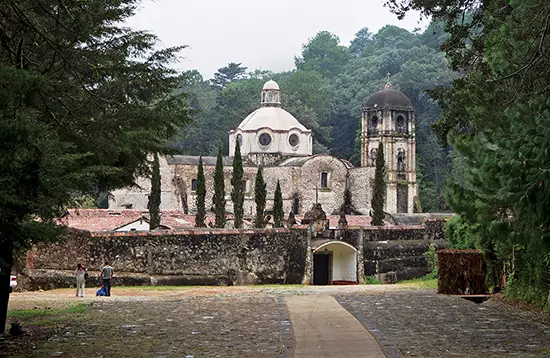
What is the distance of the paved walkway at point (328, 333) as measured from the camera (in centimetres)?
1255

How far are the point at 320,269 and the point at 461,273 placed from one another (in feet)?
51.2

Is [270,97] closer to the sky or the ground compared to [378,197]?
closer to the sky

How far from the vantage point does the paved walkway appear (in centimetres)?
1255

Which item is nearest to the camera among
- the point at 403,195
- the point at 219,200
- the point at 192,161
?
the point at 219,200

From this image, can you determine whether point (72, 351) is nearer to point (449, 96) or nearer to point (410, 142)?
point (449, 96)

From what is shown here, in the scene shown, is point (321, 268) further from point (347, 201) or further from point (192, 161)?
point (347, 201)

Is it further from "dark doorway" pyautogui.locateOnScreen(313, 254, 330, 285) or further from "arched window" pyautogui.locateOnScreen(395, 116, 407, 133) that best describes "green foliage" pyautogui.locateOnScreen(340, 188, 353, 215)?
"dark doorway" pyautogui.locateOnScreen(313, 254, 330, 285)

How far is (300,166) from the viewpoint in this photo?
242 ft

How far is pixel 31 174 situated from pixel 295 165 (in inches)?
2431

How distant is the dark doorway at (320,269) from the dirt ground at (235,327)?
1514 cm

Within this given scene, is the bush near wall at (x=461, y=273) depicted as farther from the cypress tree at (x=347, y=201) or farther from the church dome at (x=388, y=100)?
the church dome at (x=388, y=100)

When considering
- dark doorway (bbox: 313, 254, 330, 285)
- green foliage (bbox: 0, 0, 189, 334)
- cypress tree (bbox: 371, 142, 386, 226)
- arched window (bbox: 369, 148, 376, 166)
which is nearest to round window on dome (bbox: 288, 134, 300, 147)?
arched window (bbox: 369, 148, 376, 166)

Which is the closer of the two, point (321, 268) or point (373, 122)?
point (321, 268)

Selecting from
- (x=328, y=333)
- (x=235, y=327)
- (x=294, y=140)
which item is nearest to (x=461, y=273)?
(x=235, y=327)
